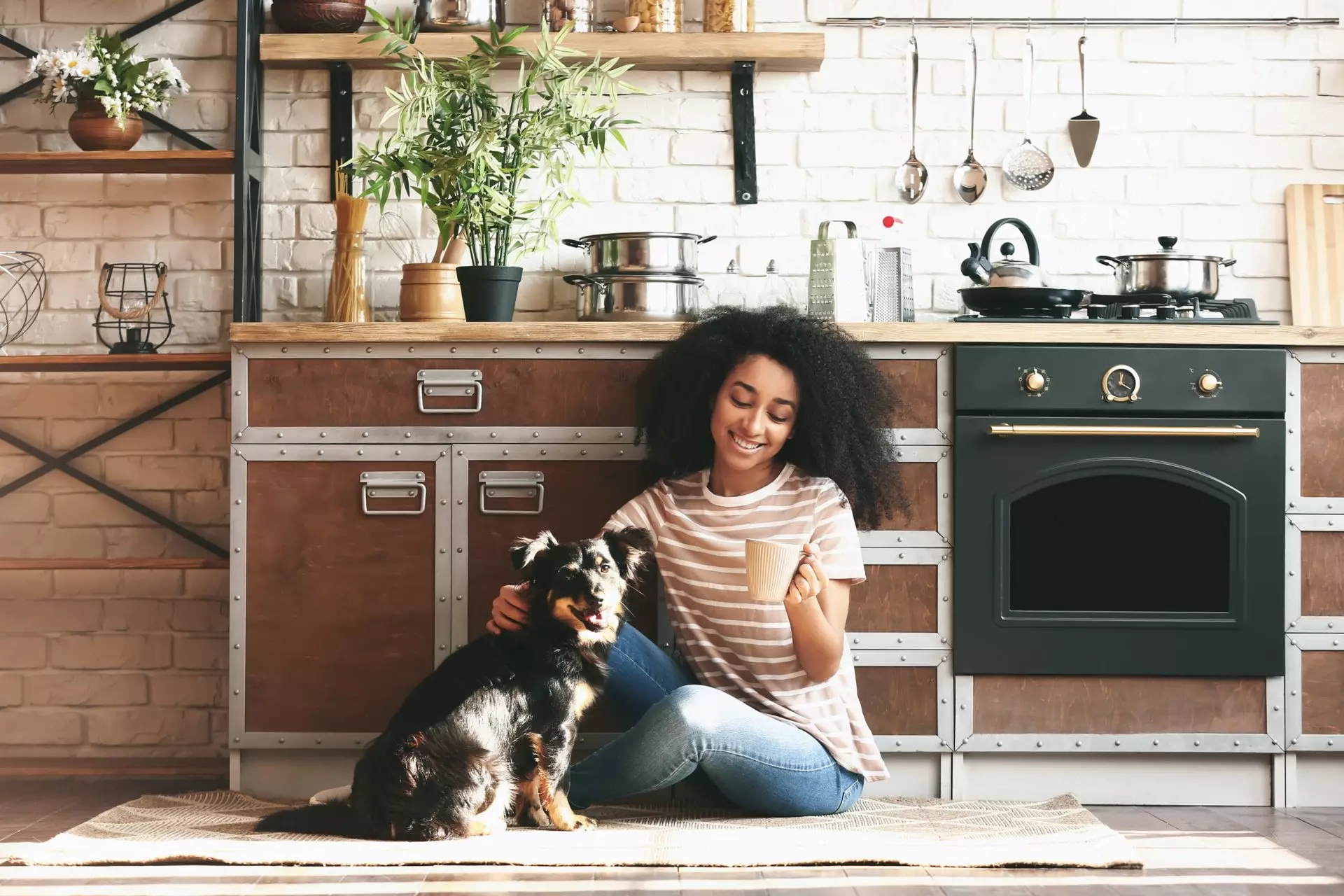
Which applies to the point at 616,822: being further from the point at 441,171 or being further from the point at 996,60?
the point at 996,60

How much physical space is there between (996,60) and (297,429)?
77.8 inches

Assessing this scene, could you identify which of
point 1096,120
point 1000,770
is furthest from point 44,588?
point 1096,120

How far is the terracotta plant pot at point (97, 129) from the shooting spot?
9.80ft

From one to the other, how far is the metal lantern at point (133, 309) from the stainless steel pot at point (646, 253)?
1.09 m

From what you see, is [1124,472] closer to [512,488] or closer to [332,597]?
[512,488]

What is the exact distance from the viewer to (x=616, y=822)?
7.91 ft

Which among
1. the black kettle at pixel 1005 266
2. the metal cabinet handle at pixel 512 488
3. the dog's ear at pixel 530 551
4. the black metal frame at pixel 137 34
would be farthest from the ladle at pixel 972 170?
the black metal frame at pixel 137 34

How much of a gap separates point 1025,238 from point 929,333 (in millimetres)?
563

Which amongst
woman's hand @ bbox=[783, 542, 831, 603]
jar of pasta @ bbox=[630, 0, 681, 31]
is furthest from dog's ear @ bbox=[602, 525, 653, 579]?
jar of pasta @ bbox=[630, 0, 681, 31]

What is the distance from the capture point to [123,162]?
2.99m

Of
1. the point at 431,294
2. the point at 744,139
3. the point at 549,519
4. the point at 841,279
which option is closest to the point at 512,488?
the point at 549,519

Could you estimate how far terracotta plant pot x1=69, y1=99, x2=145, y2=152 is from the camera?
2988mm

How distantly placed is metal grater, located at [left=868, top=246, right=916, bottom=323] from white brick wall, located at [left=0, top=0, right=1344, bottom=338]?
0.89ft

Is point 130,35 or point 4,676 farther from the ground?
point 130,35
